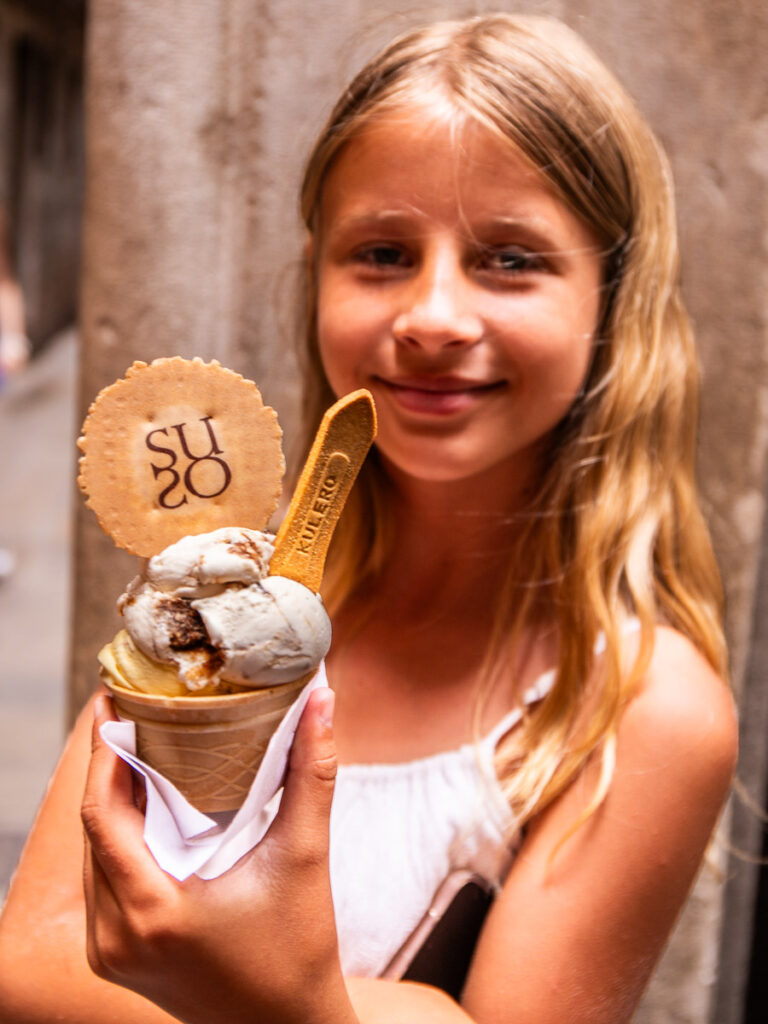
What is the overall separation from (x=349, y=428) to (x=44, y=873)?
2.05ft

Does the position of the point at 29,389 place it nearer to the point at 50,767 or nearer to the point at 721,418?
the point at 50,767

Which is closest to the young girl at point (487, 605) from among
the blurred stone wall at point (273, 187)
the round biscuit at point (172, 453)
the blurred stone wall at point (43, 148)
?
the round biscuit at point (172, 453)

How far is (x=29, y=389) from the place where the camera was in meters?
2.20

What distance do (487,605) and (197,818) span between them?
48 centimetres

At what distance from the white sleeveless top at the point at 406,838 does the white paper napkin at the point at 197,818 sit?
0.30m

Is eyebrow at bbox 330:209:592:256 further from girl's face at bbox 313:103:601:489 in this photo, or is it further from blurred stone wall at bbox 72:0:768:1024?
blurred stone wall at bbox 72:0:768:1024

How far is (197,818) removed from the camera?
70 centimetres

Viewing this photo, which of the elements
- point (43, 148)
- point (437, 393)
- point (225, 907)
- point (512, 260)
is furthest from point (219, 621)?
point (43, 148)

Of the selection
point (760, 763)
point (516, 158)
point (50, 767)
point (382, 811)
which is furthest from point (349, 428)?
point (50, 767)

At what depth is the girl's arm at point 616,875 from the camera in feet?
2.98

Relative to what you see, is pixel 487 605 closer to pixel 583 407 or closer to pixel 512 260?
pixel 583 407

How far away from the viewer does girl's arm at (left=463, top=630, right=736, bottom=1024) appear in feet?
2.98

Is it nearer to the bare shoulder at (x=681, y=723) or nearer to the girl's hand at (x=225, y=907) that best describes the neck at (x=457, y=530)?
the bare shoulder at (x=681, y=723)

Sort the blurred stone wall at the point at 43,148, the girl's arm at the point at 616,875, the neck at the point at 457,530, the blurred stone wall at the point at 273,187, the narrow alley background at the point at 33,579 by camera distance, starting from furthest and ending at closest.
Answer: the narrow alley background at the point at 33,579 < the blurred stone wall at the point at 43,148 < the blurred stone wall at the point at 273,187 < the neck at the point at 457,530 < the girl's arm at the point at 616,875
